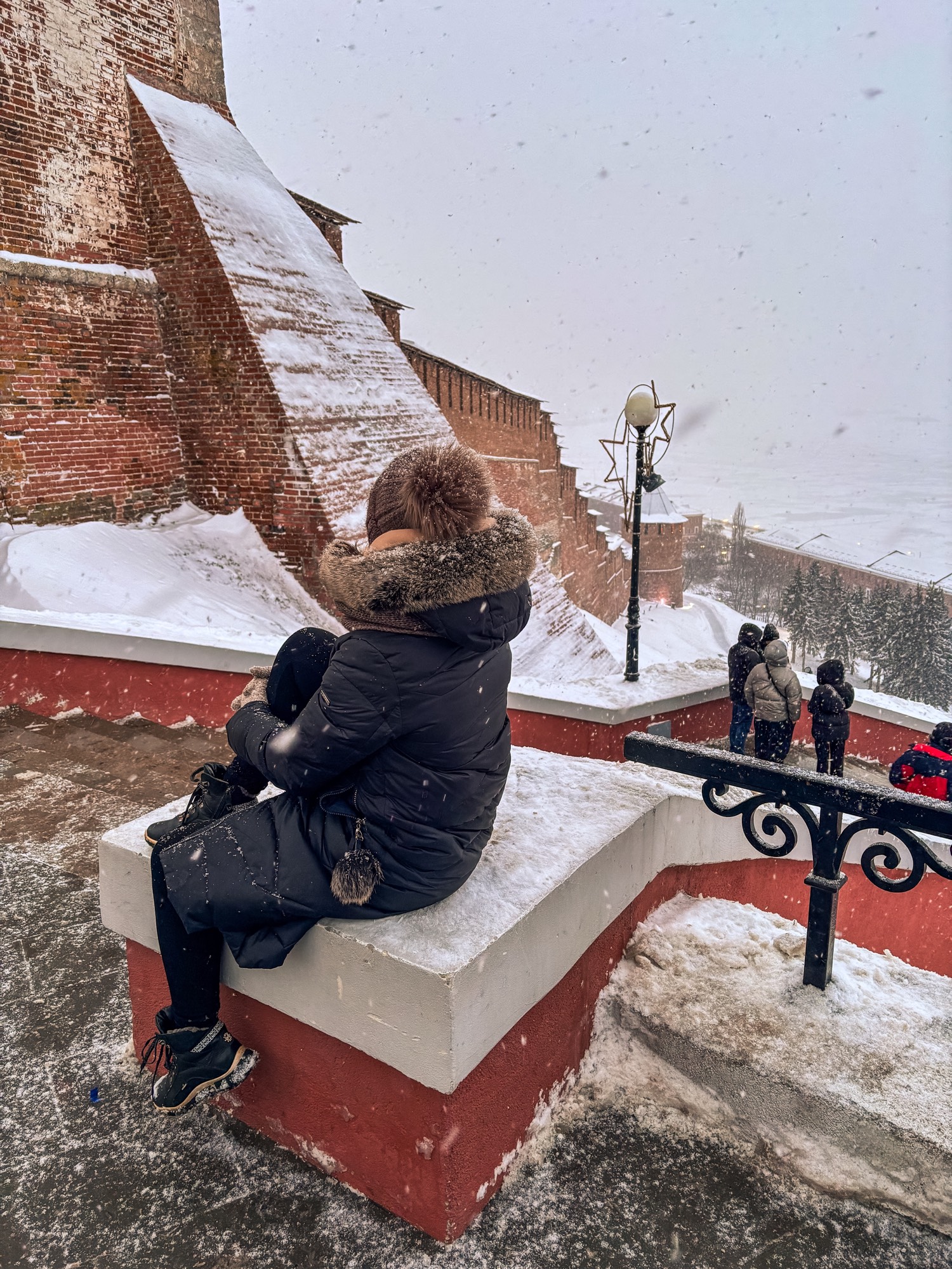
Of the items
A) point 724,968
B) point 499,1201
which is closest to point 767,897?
point 724,968

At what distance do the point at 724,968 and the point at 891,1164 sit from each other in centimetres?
52

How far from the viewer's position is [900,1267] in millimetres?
1424

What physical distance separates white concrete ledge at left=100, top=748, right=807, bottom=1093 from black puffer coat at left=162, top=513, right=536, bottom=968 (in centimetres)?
7

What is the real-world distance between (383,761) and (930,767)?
380cm

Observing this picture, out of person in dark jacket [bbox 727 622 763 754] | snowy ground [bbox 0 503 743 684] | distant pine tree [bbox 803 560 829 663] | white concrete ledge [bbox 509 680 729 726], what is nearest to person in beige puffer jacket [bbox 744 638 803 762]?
person in dark jacket [bbox 727 622 763 754]

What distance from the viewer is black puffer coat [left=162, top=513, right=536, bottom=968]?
144 cm

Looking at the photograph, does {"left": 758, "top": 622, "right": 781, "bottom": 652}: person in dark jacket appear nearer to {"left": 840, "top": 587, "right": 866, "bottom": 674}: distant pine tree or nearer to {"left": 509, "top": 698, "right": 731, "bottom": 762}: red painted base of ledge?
{"left": 509, "top": 698, "right": 731, "bottom": 762}: red painted base of ledge

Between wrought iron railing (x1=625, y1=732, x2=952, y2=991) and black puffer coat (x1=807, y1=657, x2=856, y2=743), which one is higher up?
wrought iron railing (x1=625, y1=732, x2=952, y2=991)

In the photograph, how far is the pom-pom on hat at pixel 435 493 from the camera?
4.90 ft

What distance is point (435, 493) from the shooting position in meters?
1.49

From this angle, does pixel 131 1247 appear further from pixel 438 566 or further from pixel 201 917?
pixel 438 566

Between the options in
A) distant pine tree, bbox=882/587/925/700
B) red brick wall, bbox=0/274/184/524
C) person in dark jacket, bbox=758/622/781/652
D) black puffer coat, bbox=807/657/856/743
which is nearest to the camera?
black puffer coat, bbox=807/657/856/743

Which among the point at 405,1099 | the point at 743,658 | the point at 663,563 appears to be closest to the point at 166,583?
the point at 743,658

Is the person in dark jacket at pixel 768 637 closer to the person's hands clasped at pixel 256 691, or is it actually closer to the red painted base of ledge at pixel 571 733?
the red painted base of ledge at pixel 571 733
